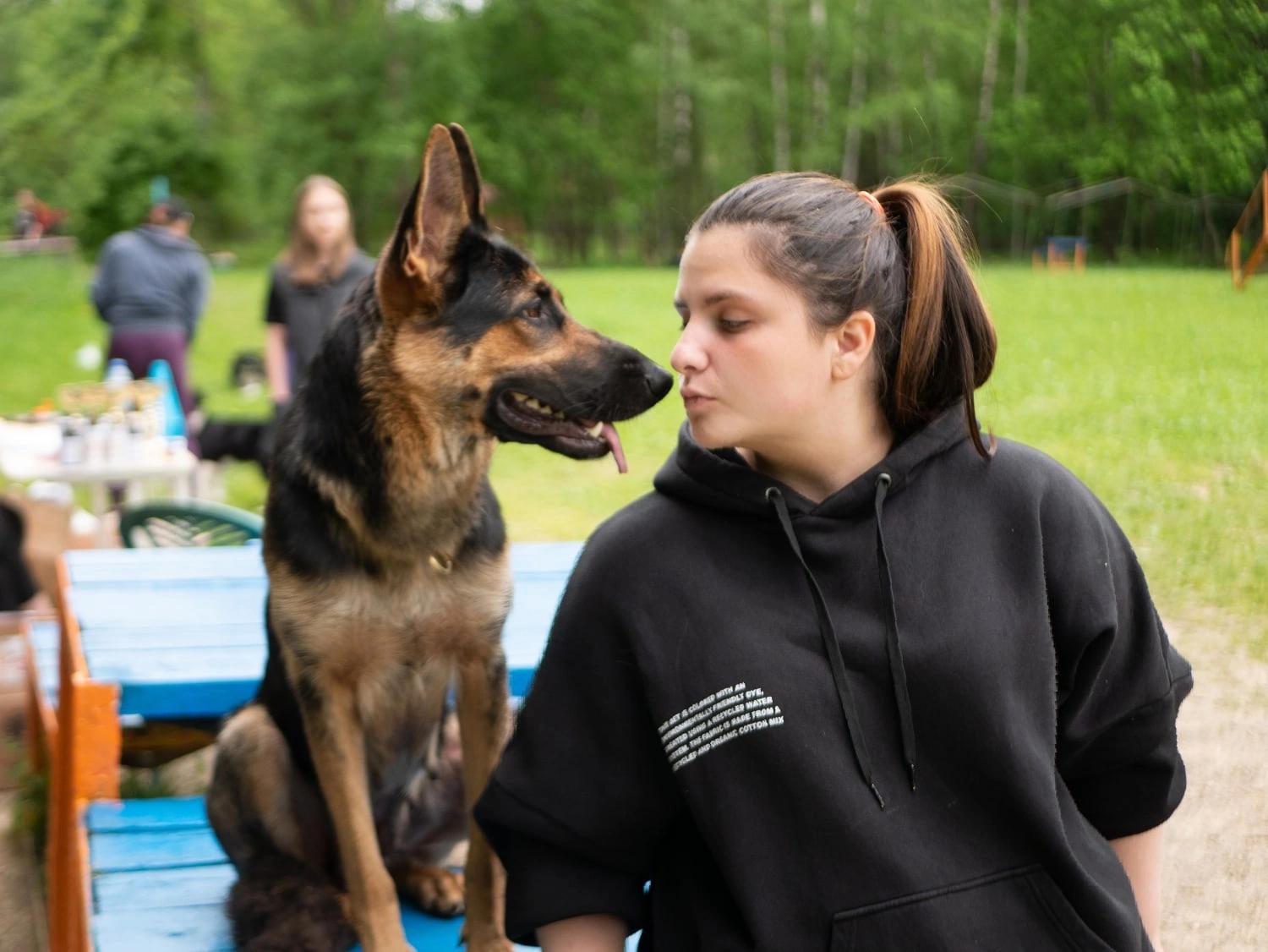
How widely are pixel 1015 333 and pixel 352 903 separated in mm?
1680

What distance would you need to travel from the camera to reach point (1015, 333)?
8.44 feet

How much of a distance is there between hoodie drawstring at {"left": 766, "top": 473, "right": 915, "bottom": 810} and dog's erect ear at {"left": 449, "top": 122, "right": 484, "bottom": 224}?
112 cm

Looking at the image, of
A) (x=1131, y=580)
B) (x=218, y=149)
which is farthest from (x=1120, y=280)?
(x=218, y=149)

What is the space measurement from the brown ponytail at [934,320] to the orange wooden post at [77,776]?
6.18 feet

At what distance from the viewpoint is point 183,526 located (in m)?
5.69

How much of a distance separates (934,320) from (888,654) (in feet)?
1.48

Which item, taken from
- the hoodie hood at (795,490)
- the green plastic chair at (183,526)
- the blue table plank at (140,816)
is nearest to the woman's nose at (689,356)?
the hoodie hood at (795,490)

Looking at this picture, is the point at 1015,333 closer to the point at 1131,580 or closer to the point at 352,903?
the point at 1131,580

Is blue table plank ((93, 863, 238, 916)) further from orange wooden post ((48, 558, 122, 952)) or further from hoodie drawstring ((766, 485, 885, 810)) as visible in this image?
hoodie drawstring ((766, 485, 885, 810))

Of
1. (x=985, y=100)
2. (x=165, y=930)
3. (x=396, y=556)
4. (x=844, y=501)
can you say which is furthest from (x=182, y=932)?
(x=985, y=100)

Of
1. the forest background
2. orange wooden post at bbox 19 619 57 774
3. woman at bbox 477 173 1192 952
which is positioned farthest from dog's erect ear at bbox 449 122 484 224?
orange wooden post at bbox 19 619 57 774

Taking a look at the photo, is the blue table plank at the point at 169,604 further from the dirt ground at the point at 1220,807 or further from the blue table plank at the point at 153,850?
the dirt ground at the point at 1220,807

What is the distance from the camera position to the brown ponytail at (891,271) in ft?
5.68

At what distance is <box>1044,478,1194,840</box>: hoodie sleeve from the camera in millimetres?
1755
